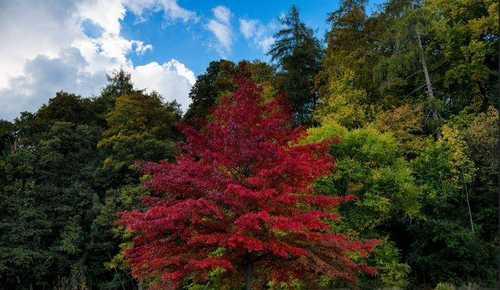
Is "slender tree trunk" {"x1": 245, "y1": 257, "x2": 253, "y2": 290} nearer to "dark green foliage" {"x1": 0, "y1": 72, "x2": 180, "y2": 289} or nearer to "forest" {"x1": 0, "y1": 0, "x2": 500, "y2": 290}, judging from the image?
"forest" {"x1": 0, "y1": 0, "x2": 500, "y2": 290}

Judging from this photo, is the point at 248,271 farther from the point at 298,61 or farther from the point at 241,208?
the point at 298,61

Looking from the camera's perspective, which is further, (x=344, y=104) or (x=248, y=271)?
(x=344, y=104)

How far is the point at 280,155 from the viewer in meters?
9.87

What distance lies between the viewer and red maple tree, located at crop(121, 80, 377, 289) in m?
8.99

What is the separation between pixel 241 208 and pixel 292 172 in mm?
1341

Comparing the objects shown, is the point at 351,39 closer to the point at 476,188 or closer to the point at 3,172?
the point at 476,188

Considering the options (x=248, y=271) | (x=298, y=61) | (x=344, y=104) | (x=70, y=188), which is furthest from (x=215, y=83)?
(x=248, y=271)

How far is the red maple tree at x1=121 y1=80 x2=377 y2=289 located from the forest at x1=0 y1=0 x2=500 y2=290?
0.04m

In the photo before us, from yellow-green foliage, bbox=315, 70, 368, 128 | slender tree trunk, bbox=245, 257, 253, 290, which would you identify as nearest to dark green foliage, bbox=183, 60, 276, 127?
yellow-green foliage, bbox=315, 70, 368, 128

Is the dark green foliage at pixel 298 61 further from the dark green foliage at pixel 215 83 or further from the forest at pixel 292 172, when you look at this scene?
the dark green foliage at pixel 215 83

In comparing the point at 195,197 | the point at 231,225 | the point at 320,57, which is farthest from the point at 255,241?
the point at 320,57

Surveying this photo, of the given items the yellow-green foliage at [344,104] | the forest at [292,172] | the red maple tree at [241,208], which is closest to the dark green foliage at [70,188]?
the forest at [292,172]

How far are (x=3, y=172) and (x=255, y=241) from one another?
28099mm

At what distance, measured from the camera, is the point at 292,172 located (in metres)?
9.84
